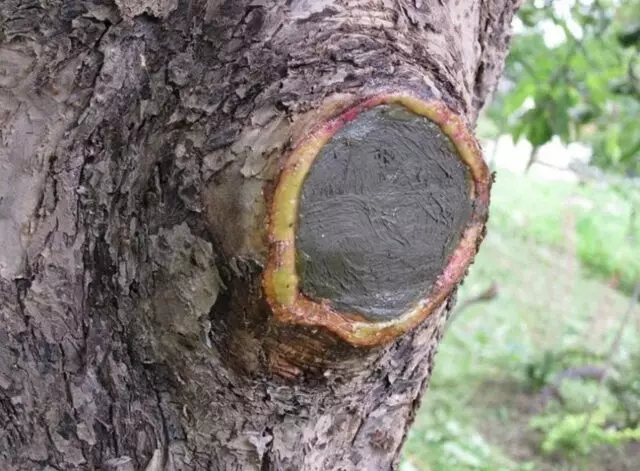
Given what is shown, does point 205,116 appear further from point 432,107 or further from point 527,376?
point 527,376

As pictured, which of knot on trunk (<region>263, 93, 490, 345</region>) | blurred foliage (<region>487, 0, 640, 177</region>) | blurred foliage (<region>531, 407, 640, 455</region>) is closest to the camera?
knot on trunk (<region>263, 93, 490, 345</region>)

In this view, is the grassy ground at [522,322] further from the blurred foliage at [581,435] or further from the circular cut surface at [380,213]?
the circular cut surface at [380,213]

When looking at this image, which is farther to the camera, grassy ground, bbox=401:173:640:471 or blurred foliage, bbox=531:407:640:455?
grassy ground, bbox=401:173:640:471

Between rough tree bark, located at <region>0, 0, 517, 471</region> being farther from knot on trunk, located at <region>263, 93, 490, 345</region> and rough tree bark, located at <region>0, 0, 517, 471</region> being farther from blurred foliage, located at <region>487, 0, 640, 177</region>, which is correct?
blurred foliage, located at <region>487, 0, 640, 177</region>

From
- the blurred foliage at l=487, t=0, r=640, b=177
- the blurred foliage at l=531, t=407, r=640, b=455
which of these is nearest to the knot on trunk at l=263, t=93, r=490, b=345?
the blurred foliage at l=487, t=0, r=640, b=177

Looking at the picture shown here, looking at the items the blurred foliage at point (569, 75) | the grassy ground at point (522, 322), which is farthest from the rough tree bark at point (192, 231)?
the grassy ground at point (522, 322)

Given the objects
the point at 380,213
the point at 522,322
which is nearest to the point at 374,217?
the point at 380,213

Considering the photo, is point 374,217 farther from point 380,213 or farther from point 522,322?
point 522,322
